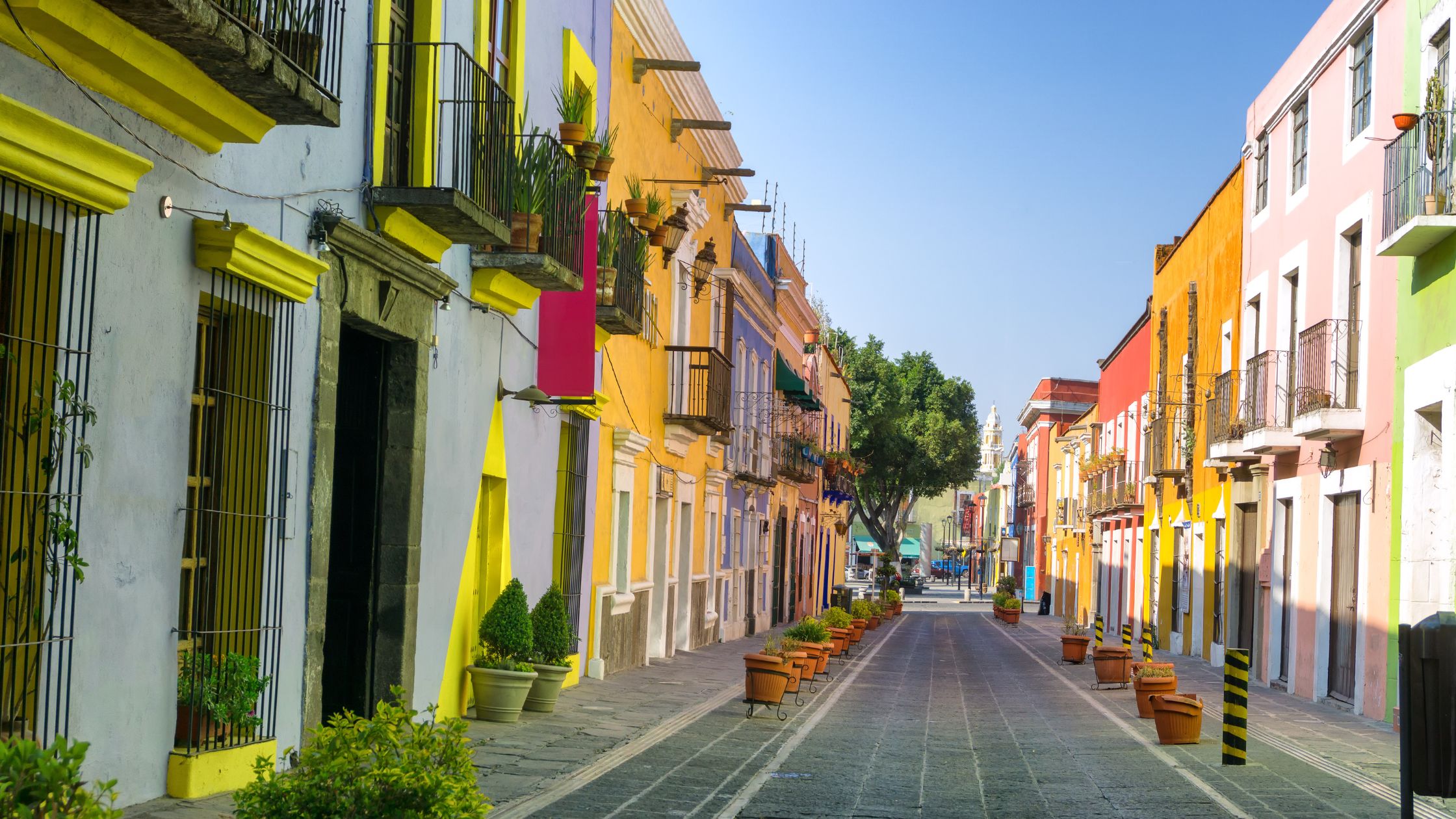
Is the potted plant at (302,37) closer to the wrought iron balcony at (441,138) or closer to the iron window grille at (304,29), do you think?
the iron window grille at (304,29)

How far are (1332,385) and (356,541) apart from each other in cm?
1228

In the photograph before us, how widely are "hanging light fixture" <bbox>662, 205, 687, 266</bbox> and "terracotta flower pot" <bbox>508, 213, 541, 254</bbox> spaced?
753 centimetres

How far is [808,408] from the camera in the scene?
3894 centimetres

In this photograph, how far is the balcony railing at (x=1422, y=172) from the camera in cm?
1434

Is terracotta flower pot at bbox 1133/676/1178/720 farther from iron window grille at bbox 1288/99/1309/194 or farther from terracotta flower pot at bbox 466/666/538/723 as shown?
iron window grille at bbox 1288/99/1309/194

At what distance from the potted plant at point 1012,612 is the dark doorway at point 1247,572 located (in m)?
21.4

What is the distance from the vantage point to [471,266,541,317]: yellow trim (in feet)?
42.2

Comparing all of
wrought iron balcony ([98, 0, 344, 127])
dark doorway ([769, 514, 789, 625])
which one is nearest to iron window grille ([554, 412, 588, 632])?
wrought iron balcony ([98, 0, 344, 127])

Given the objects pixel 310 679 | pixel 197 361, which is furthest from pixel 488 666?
pixel 197 361

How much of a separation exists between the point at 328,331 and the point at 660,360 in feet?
43.1

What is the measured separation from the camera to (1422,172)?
14781 mm

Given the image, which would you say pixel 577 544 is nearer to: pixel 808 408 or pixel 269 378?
pixel 269 378

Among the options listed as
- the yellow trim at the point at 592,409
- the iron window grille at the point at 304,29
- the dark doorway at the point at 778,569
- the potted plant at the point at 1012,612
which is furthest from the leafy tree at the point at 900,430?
the iron window grille at the point at 304,29

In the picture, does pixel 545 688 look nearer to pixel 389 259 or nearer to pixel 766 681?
pixel 766 681
